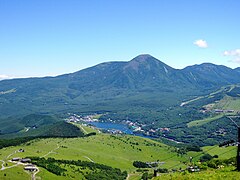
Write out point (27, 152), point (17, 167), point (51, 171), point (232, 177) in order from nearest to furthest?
point (232, 177) → point (17, 167) → point (51, 171) → point (27, 152)

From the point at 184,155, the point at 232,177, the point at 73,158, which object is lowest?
the point at 184,155

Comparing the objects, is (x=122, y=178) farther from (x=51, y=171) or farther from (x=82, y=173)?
(x=51, y=171)

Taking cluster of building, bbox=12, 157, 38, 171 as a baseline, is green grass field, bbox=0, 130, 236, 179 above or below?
below

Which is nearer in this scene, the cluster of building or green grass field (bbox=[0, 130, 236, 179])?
the cluster of building

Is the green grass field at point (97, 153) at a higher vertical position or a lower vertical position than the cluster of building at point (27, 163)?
lower

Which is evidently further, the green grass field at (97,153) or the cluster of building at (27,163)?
the green grass field at (97,153)

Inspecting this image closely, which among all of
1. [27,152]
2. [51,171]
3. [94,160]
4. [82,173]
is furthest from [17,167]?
[94,160]

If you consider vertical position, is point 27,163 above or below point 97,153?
above

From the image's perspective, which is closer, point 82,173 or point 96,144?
point 82,173

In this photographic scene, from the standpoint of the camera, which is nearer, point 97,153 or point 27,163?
point 27,163

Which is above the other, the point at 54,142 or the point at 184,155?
the point at 54,142

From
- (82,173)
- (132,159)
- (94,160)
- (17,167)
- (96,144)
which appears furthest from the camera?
(96,144)
